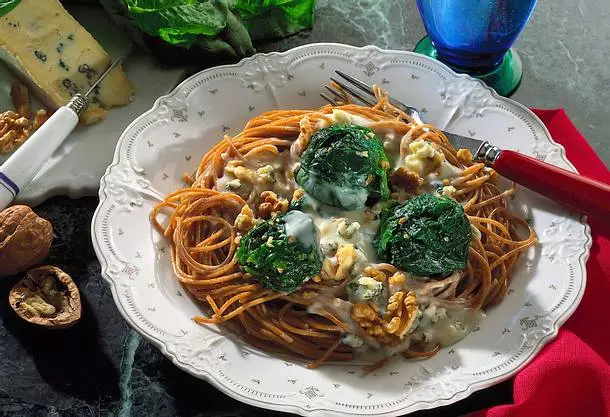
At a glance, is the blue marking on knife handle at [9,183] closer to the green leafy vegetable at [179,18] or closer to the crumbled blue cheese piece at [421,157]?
the green leafy vegetable at [179,18]

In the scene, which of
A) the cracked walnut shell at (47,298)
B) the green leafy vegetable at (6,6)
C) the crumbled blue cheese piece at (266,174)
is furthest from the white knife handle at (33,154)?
the crumbled blue cheese piece at (266,174)

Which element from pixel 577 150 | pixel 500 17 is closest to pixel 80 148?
pixel 500 17

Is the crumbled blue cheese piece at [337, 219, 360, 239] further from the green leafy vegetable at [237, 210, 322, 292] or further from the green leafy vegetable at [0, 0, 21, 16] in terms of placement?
the green leafy vegetable at [0, 0, 21, 16]

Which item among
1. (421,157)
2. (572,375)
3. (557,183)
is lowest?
(572,375)

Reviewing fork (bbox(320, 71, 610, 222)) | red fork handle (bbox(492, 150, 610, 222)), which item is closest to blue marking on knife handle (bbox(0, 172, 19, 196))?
fork (bbox(320, 71, 610, 222))

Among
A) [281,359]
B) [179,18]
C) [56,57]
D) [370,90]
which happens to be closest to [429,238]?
[281,359]

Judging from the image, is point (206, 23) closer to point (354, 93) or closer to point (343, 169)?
point (354, 93)
